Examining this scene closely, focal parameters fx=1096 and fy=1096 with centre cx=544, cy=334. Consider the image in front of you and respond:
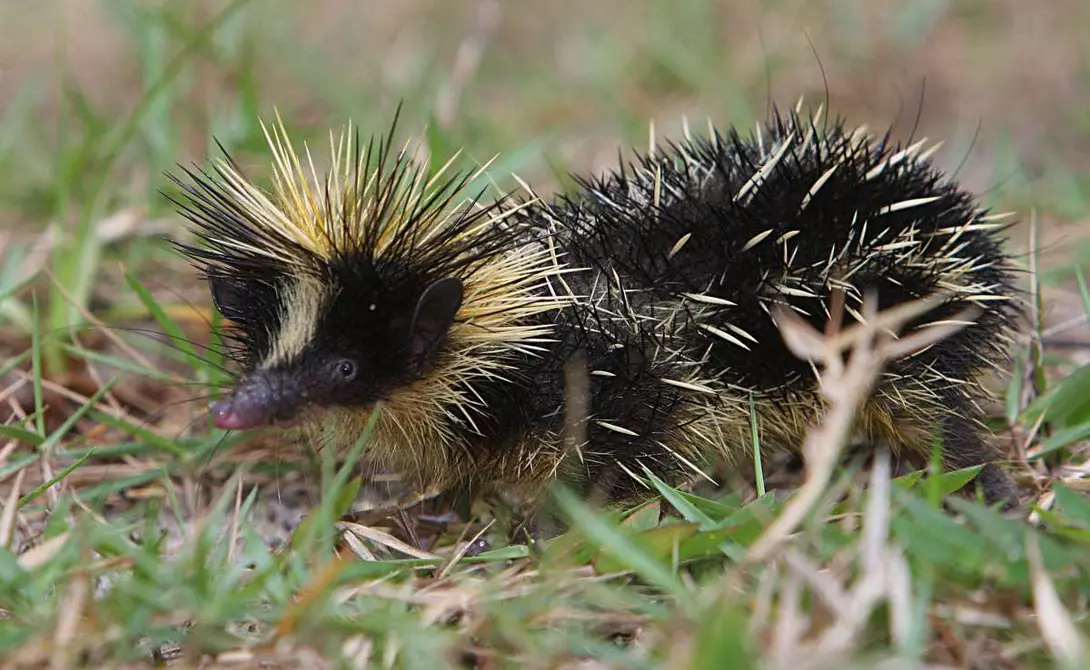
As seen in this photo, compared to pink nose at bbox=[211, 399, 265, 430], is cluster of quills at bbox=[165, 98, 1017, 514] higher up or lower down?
higher up

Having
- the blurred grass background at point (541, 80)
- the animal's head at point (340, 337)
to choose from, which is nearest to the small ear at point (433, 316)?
the animal's head at point (340, 337)

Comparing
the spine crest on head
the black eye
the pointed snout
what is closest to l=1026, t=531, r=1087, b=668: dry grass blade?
the spine crest on head

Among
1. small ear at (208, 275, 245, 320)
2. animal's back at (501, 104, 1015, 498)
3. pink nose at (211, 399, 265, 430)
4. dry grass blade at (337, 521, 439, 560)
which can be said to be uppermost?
animal's back at (501, 104, 1015, 498)

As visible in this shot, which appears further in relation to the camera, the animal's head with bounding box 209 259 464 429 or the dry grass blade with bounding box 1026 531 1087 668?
the animal's head with bounding box 209 259 464 429

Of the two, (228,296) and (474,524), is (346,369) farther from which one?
(474,524)

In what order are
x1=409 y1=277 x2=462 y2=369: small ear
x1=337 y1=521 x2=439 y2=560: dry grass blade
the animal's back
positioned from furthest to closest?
the animal's back
x1=337 y1=521 x2=439 y2=560: dry grass blade
x1=409 y1=277 x2=462 y2=369: small ear

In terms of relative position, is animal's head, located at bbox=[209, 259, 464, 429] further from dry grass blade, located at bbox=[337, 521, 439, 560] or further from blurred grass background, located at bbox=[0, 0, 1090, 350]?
blurred grass background, located at bbox=[0, 0, 1090, 350]

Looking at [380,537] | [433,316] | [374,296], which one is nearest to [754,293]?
[433,316]

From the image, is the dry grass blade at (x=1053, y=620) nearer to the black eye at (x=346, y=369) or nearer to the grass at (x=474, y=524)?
the grass at (x=474, y=524)

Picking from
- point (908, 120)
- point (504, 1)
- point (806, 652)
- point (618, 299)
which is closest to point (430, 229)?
point (618, 299)
